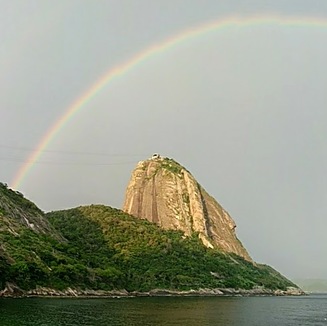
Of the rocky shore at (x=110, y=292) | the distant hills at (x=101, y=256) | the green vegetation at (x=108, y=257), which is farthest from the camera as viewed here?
the green vegetation at (x=108, y=257)

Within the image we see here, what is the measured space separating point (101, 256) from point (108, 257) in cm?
473

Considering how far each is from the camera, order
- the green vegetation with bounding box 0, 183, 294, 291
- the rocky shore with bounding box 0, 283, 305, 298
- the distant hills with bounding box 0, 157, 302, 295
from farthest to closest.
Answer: the green vegetation with bounding box 0, 183, 294, 291
the distant hills with bounding box 0, 157, 302, 295
the rocky shore with bounding box 0, 283, 305, 298

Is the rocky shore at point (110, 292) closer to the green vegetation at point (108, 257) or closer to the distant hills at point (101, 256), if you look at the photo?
A: the distant hills at point (101, 256)

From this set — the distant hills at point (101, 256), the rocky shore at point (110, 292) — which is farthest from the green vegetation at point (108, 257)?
the rocky shore at point (110, 292)

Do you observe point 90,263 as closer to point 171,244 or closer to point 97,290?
point 97,290

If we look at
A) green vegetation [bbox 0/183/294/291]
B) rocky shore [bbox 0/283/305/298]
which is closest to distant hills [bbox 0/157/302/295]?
green vegetation [bbox 0/183/294/291]

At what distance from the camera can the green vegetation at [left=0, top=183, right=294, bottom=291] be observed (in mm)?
98250

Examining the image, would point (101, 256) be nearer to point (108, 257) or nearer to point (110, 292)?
point (108, 257)

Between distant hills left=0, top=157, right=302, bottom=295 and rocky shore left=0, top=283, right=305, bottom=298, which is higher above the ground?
distant hills left=0, top=157, right=302, bottom=295

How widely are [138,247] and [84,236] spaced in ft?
64.8

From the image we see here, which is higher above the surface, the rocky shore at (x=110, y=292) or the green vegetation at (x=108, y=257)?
the green vegetation at (x=108, y=257)

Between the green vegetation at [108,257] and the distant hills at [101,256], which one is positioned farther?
the green vegetation at [108,257]

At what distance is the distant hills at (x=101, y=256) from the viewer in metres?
97.2

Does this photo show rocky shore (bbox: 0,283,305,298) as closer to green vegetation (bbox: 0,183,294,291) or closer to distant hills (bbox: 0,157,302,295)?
distant hills (bbox: 0,157,302,295)
